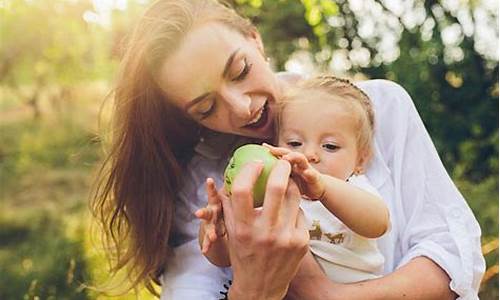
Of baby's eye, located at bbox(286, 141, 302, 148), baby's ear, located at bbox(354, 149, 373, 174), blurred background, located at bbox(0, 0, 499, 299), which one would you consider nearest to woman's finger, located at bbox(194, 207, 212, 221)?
baby's eye, located at bbox(286, 141, 302, 148)

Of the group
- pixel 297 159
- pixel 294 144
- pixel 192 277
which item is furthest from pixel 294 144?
pixel 192 277

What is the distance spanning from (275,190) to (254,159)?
93mm

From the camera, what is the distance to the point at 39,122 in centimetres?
685

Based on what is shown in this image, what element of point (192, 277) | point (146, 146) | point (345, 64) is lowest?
point (345, 64)

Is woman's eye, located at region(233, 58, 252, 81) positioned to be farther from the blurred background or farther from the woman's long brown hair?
the blurred background

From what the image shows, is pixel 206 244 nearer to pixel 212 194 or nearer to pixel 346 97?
pixel 212 194

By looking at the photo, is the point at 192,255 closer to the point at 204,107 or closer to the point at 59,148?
the point at 204,107

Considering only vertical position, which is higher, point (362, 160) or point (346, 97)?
point (346, 97)

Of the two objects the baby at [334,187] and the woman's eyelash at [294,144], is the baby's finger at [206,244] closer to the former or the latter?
the baby at [334,187]

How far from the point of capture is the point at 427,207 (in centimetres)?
179

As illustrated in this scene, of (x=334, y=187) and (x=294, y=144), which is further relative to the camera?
(x=294, y=144)

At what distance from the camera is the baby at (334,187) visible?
1.58m

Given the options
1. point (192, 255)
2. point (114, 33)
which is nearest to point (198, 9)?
point (192, 255)

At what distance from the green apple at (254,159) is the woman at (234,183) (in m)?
0.03
